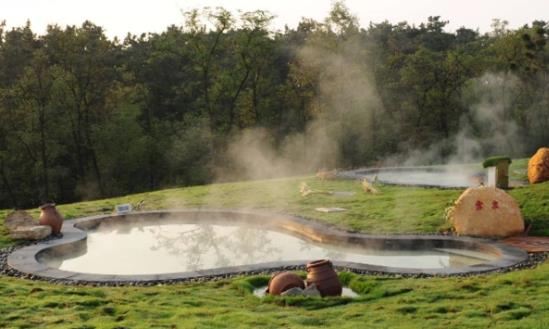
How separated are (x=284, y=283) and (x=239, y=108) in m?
33.7

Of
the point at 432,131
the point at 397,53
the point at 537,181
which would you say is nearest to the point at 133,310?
the point at 537,181

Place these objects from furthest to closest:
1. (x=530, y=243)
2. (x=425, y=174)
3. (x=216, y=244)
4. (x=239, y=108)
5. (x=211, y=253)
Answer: (x=239, y=108) → (x=425, y=174) → (x=216, y=244) → (x=211, y=253) → (x=530, y=243)

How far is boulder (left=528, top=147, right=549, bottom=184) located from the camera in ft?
58.4

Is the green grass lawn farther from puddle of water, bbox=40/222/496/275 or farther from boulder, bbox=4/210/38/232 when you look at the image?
boulder, bbox=4/210/38/232

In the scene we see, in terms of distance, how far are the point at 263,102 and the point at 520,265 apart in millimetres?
32673

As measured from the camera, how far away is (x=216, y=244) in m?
14.0

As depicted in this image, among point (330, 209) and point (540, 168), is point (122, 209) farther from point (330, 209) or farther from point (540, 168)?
point (540, 168)

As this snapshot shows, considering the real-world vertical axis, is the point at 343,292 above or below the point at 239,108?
below

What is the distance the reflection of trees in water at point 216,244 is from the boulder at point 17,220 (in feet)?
10.0

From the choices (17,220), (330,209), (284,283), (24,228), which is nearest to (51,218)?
(24,228)

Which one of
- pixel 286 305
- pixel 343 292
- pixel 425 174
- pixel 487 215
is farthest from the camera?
pixel 425 174

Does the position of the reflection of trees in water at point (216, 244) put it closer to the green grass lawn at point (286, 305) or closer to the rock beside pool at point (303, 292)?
the green grass lawn at point (286, 305)

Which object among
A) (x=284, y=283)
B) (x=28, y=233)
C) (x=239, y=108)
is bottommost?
(x=284, y=283)

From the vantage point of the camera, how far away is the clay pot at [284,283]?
28.2ft
